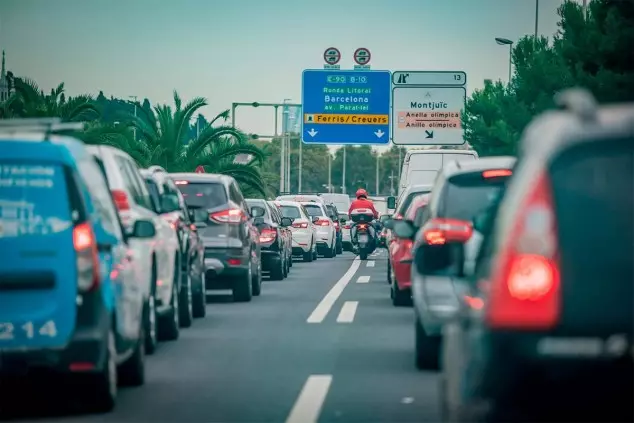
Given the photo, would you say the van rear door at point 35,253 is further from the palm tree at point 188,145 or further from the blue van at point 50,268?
the palm tree at point 188,145

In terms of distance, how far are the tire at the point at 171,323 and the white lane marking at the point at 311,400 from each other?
3.54m

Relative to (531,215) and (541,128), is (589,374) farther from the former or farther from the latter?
(541,128)

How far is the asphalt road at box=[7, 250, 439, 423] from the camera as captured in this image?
1070cm

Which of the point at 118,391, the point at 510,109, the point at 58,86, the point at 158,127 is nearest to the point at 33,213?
the point at 118,391

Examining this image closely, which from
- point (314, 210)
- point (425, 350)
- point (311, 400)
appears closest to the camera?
point (311, 400)

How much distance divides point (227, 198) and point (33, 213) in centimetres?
1180

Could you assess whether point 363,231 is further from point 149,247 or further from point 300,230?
point 149,247

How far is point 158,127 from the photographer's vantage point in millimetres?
45750

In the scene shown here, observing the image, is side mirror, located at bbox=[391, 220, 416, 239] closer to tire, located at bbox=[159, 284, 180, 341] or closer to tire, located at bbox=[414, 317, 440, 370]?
tire, located at bbox=[414, 317, 440, 370]

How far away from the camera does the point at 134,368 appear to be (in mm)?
12141

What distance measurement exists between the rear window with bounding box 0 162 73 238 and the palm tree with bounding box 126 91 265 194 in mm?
34272

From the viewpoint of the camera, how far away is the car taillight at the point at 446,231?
43.0ft

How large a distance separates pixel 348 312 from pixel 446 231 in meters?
7.35

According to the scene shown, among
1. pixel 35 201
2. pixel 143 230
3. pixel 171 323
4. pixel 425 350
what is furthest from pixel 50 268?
pixel 171 323
